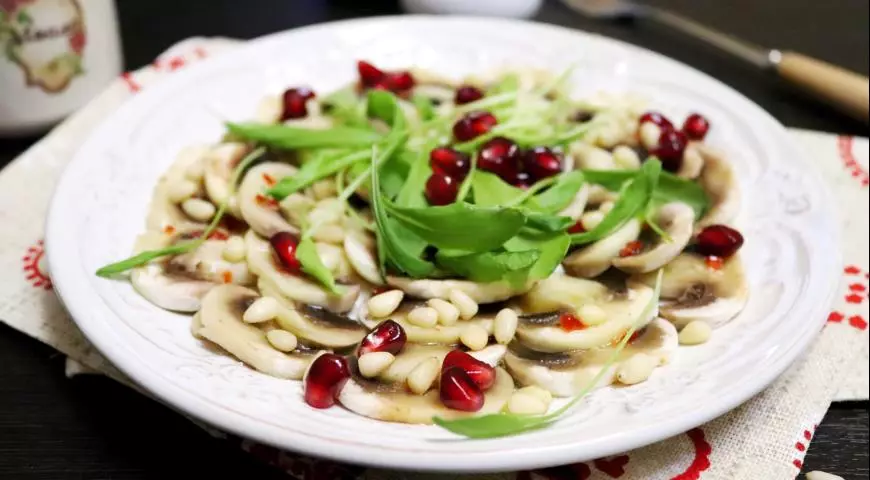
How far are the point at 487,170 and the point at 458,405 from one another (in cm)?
61

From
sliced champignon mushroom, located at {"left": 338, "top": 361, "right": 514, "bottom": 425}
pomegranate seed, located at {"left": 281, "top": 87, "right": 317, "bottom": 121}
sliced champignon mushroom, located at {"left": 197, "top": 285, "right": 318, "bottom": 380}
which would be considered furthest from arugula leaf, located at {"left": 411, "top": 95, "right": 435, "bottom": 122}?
sliced champignon mushroom, located at {"left": 338, "top": 361, "right": 514, "bottom": 425}

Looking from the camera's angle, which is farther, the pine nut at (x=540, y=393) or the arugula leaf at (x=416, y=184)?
the arugula leaf at (x=416, y=184)

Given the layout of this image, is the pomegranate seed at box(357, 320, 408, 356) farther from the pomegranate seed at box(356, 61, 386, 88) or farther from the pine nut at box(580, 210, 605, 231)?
the pomegranate seed at box(356, 61, 386, 88)

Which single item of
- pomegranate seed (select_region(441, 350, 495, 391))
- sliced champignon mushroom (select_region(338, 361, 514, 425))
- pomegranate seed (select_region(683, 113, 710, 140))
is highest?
pomegranate seed (select_region(683, 113, 710, 140))

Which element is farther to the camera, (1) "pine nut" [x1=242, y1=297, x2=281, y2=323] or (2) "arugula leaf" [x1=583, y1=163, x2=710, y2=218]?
(2) "arugula leaf" [x1=583, y1=163, x2=710, y2=218]

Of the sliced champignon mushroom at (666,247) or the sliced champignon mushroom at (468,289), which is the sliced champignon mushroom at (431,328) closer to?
the sliced champignon mushroom at (468,289)

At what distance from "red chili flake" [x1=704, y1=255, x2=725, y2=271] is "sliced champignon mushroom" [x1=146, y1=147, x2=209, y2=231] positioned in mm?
1001

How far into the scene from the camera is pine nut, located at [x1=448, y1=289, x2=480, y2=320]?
140 centimetres

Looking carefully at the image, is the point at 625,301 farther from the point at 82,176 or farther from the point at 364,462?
the point at 82,176

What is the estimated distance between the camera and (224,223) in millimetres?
1666

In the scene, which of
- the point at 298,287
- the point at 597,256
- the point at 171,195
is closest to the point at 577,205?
the point at 597,256

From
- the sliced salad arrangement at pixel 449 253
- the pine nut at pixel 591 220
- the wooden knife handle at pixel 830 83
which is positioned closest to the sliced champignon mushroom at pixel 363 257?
the sliced salad arrangement at pixel 449 253

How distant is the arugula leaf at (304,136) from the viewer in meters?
1.72

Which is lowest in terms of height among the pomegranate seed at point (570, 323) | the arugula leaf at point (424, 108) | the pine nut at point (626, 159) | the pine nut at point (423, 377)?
the pine nut at point (423, 377)
